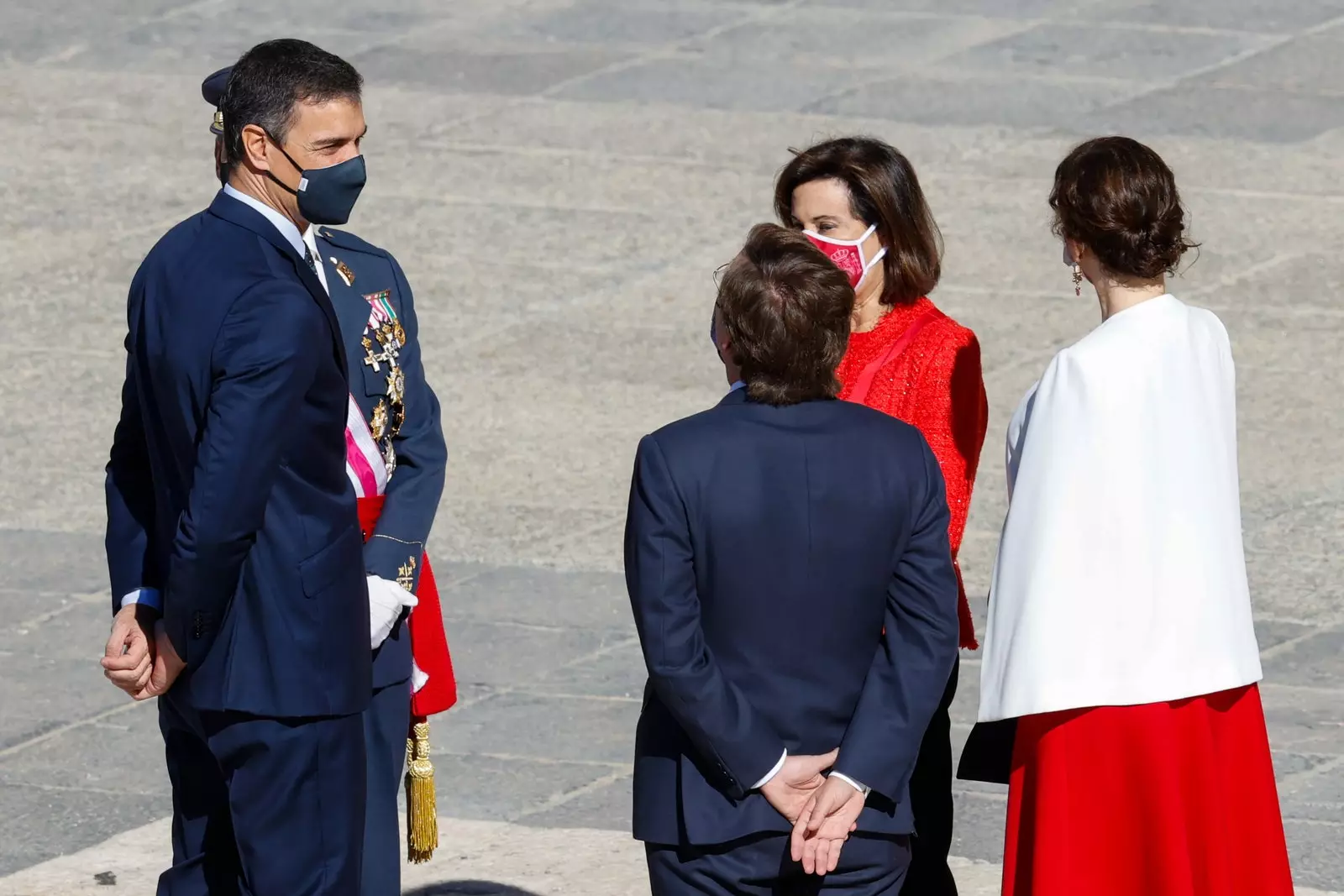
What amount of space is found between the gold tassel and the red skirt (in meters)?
1.21

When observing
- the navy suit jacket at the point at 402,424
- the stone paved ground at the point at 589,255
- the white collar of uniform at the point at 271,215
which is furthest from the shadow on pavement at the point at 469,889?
the white collar of uniform at the point at 271,215

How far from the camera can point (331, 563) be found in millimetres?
3896

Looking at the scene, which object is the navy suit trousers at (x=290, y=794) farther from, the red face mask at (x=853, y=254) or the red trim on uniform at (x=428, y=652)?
the red face mask at (x=853, y=254)

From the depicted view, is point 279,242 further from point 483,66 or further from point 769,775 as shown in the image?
point 483,66

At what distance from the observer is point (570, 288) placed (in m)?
10.9

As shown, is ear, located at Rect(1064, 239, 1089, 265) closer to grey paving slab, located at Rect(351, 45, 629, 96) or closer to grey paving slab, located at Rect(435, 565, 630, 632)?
grey paving slab, located at Rect(435, 565, 630, 632)

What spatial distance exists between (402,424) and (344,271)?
31cm

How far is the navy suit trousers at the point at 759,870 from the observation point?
12.2 ft

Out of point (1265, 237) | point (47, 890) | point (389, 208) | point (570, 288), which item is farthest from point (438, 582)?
point (1265, 237)

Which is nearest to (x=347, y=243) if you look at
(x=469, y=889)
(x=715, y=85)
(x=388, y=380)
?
(x=388, y=380)

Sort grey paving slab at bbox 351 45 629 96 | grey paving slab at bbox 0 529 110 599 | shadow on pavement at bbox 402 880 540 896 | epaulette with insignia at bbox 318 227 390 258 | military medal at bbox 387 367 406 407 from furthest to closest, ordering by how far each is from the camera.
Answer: grey paving slab at bbox 351 45 629 96
grey paving slab at bbox 0 529 110 599
shadow on pavement at bbox 402 880 540 896
epaulette with insignia at bbox 318 227 390 258
military medal at bbox 387 367 406 407

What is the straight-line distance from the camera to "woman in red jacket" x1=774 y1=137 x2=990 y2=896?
175 inches

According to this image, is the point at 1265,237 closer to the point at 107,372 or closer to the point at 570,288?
the point at 570,288

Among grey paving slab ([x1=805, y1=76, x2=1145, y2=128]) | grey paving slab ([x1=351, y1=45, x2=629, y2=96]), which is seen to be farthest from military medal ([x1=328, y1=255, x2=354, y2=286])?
grey paving slab ([x1=351, y1=45, x2=629, y2=96])
